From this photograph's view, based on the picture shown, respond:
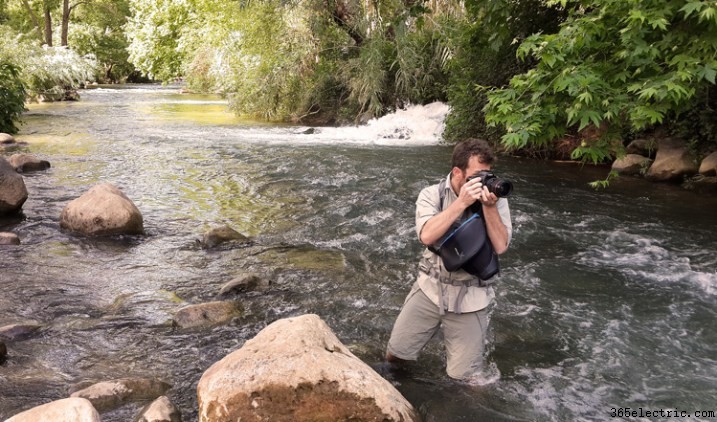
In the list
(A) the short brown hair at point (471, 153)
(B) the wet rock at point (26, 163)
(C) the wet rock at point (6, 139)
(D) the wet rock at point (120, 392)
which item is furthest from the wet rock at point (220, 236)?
(C) the wet rock at point (6, 139)

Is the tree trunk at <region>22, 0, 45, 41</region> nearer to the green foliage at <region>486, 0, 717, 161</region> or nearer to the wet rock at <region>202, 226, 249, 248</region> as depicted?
the wet rock at <region>202, 226, 249, 248</region>

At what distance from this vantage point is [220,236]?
25.1ft

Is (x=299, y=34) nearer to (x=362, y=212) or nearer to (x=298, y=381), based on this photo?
(x=362, y=212)

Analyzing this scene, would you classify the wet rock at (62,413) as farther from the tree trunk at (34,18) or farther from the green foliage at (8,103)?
the tree trunk at (34,18)

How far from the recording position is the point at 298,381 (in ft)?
11.1

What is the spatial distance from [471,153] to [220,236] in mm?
4818

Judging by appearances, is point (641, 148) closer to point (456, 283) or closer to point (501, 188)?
point (456, 283)

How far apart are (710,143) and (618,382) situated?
26.7ft

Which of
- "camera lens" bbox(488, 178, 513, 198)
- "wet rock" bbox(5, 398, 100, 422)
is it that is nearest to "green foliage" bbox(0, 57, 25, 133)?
"wet rock" bbox(5, 398, 100, 422)

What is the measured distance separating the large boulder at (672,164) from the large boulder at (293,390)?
9.52m

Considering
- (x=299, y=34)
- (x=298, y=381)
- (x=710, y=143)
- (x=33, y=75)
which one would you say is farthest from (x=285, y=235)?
(x=33, y=75)

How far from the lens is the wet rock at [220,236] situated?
7555 mm

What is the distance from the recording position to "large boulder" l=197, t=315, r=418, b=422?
3.33m

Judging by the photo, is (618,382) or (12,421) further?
(618,382)
